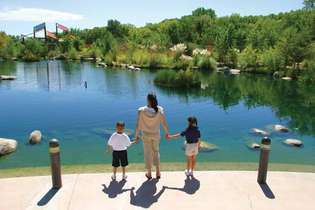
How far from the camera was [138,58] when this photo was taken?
48031 mm

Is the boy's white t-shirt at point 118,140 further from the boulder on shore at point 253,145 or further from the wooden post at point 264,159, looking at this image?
the boulder on shore at point 253,145

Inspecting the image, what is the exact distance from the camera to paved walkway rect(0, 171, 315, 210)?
5543 millimetres

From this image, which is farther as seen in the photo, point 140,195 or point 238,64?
point 238,64

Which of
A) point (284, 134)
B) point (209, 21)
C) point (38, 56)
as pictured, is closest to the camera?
point (284, 134)

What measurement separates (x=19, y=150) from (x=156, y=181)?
281 inches

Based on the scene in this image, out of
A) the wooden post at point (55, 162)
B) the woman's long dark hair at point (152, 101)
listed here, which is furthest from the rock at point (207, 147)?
the wooden post at point (55, 162)

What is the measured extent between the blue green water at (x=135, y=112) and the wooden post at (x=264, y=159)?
4393 millimetres

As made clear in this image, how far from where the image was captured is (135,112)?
18875mm

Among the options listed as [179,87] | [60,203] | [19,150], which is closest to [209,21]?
[179,87]

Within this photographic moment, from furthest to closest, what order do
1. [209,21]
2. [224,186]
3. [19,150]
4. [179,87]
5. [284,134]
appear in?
[209,21] < [179,87] < [284,134] < [19,150] < [224,186]

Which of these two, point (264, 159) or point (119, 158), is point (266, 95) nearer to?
point (264, 159)

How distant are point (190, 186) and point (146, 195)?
0.89 meters

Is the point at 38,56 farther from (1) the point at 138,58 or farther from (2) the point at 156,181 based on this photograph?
(2) the point at 156,181

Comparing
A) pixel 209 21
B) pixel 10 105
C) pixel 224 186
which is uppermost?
pixel 209 21
